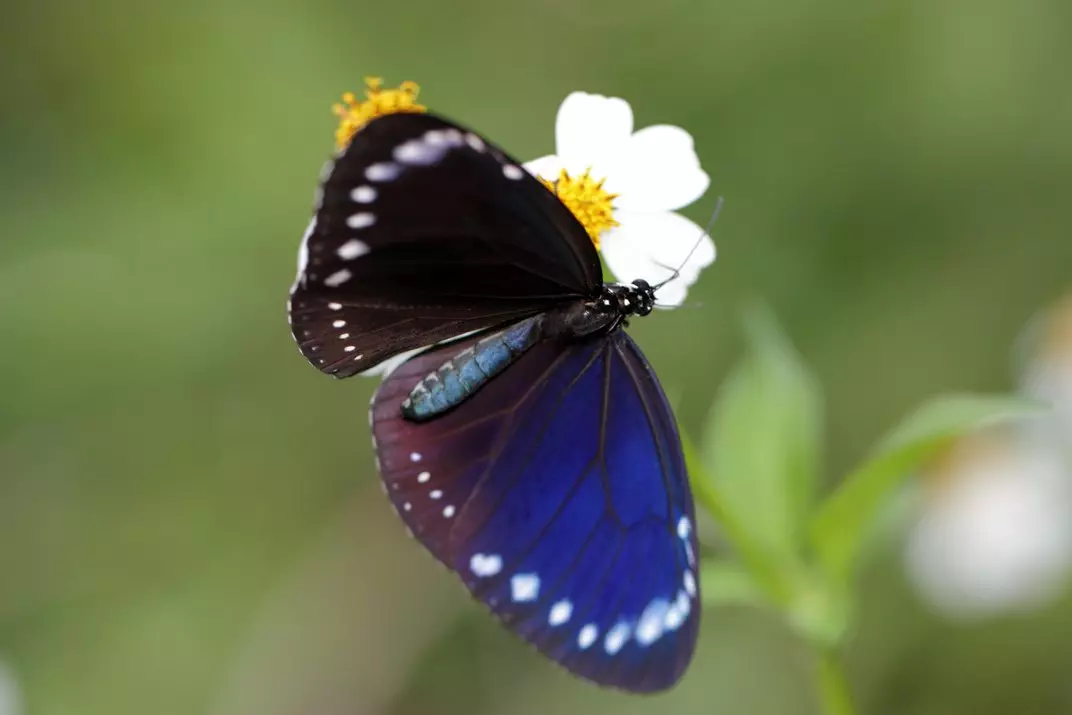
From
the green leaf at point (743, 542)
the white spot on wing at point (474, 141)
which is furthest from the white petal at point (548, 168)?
the green leaf at point (743, 542)

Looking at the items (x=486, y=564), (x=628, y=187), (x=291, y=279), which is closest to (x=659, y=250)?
(x=628, y=187)

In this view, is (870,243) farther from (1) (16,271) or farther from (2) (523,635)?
(1) (16,271)

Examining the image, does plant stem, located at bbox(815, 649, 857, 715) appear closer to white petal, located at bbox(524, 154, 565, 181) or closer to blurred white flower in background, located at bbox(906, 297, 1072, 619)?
white petal, located at bbox(524, 154, 565, 181)

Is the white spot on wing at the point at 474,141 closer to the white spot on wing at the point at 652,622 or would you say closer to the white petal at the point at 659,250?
the white petal at the point at 659,250

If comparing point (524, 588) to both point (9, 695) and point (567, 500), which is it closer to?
point (567, 500)

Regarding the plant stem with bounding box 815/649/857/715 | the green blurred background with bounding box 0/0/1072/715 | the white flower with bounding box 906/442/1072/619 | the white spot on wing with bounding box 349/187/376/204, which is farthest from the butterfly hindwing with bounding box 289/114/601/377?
the white flower with bounding box 906/442/1072/619

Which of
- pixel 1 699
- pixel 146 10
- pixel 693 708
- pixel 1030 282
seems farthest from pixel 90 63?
pixel 1030 282
